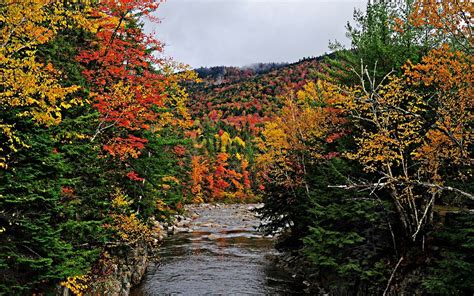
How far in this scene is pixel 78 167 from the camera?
37.6ft

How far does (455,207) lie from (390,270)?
12.3 ft

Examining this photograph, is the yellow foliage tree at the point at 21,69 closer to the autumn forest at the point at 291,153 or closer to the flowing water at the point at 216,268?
the autumn forest at the point at 291,153

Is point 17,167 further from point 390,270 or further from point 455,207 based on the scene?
point 455,207

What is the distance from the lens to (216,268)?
22344 mm

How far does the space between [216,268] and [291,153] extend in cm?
823

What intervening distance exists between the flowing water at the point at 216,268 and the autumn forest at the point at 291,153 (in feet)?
6.81

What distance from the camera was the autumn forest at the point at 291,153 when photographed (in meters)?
8.60

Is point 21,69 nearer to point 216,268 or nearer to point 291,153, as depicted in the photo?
point 291,153

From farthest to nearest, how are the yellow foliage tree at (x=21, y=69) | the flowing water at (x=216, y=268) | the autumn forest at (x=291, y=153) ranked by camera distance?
1. the flowing water at (x=216, y=268)
2. the autumn forest at (x=291, y=153)
3. the yellow foliage tree at (x=21, y=69)

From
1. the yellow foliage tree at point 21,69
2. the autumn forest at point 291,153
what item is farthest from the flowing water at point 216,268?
the yellow foliage tree at point 21,69

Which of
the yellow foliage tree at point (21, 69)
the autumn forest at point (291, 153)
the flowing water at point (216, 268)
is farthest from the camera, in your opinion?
the flowing water at point (216, 268)

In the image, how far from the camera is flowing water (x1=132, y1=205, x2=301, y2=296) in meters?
18.2

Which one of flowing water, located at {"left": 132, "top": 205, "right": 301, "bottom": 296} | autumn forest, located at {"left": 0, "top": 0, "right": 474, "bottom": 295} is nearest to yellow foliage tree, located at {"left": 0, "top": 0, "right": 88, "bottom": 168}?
autumn forest, located at {"left": 0, "top": 0, "right": 474, "bottom": 295}

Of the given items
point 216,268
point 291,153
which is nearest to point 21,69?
point 291,153
